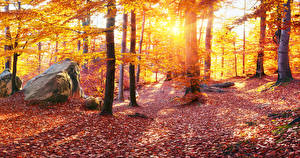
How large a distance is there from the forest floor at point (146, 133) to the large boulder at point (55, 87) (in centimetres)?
56

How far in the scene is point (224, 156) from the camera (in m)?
4.21

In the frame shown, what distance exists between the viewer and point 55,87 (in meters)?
10.0

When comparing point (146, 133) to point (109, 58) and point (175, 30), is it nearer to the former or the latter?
point (109, 58)

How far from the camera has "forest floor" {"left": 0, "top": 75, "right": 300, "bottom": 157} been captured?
450 cm

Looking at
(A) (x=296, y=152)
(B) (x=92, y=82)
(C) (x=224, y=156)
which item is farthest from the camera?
(B) (x=92, y=82)

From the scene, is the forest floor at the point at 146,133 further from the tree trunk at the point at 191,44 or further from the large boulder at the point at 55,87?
the tree trunk at the point at 191,44

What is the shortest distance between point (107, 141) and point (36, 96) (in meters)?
5.80

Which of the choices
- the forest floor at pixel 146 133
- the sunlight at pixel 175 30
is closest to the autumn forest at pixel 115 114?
the forest floor at pixel 146 133

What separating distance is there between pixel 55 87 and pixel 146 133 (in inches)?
230

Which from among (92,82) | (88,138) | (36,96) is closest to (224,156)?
(88,138)

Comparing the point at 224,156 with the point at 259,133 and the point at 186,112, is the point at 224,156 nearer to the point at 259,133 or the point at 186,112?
the point at 259,133

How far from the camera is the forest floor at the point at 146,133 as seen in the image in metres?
4.50

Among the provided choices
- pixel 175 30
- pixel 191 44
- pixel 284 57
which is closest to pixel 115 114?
pixel 191 44

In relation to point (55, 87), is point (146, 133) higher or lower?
lower
